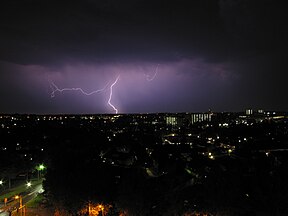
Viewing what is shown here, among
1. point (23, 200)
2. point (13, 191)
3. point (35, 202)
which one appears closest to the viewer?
point (35, 202)

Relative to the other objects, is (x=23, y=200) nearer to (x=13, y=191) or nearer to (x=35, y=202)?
(x=35, y=202)

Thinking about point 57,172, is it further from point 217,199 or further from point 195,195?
point 217,199

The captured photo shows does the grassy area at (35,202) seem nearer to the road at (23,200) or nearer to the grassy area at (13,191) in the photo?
the road at (23,200)

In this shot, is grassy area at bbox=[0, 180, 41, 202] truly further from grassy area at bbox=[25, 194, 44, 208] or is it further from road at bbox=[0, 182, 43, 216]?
grassy area at bbox=[25, 194, 44, 208]

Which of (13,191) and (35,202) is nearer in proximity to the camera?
(35,202)

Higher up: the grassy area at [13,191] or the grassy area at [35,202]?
the grassy area at [35,202]

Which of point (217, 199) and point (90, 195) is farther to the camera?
point (90, 195)

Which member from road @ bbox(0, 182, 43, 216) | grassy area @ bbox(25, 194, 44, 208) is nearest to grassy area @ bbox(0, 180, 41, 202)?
road @ bbox(0, 182, 43, 216)

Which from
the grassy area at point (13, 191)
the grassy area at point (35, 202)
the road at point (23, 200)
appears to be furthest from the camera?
the grassy area at point (13, 191)

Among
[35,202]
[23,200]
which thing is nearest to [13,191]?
[23,200]

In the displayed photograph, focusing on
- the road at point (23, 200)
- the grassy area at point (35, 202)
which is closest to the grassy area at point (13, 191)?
the road at point (23, 200)

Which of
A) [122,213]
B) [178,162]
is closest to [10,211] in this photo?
[122,213]
